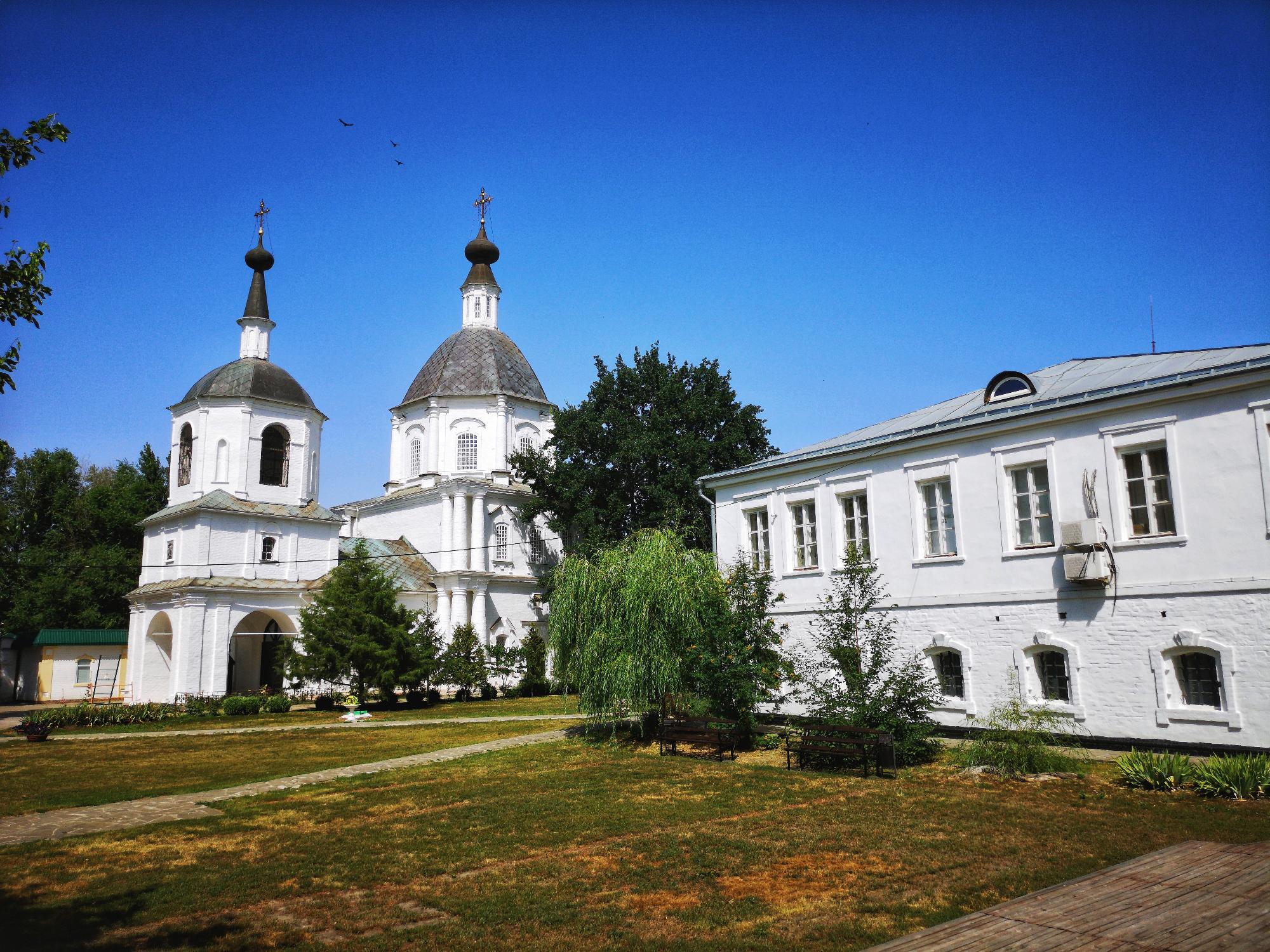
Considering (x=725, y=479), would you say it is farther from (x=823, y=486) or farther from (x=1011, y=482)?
(x=1011, y=482)

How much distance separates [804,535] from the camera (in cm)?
2198

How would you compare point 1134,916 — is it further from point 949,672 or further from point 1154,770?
point 949,672

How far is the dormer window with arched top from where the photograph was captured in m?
19.2

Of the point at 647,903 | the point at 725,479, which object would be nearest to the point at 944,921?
the point at 647,903

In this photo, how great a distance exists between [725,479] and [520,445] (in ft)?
81.6

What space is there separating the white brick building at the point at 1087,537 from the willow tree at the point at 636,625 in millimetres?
3280

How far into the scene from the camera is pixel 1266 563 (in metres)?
14.3

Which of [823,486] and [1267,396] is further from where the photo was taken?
[823,486]

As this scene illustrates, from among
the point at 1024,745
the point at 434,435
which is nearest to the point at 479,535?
the point at 434,435

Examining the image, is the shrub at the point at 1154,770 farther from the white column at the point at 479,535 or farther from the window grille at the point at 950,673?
the white column at the point at 479,535

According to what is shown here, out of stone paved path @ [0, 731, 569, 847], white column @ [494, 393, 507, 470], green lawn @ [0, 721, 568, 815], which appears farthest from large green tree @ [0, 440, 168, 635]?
stone paved path @ [0, 731, 569, 847]

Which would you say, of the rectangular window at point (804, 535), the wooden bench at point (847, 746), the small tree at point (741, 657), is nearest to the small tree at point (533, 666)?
the rectangular window at point (804, 535)

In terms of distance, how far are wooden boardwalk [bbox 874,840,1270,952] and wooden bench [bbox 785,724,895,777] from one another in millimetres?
6467

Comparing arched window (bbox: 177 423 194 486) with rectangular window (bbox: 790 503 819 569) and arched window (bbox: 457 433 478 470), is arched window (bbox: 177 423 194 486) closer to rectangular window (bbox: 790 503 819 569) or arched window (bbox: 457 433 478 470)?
arched window (bbox: 457 433 478 470)
